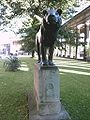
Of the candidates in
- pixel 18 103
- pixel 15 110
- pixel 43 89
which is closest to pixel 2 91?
pixel 18 103

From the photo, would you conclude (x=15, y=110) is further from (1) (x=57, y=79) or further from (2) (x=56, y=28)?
(2) (x=56, y=28)

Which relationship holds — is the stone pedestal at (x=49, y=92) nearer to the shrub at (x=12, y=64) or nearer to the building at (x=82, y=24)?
the shrub at (x=12, y=64)

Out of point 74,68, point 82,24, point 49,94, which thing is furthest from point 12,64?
point 82,24

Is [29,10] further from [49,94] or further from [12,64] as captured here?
[49,94]

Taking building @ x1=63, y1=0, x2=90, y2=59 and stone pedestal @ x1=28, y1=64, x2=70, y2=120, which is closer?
stone pedestal @ x1=28, y1=64, x2=70, y2=120

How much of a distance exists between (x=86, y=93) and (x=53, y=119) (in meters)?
4.29

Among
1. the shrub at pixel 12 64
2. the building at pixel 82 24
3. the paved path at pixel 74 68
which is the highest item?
the building at pixel 82 24

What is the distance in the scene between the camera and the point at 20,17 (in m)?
31.4

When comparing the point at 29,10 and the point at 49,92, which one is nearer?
the point at 49,92

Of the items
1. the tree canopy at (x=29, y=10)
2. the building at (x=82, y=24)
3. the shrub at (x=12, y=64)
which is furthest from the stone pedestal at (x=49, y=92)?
the building at (x=82, y=24)

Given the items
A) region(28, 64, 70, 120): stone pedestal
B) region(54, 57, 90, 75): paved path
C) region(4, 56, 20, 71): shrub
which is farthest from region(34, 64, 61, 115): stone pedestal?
region(4, 56, 20, 71): shrub

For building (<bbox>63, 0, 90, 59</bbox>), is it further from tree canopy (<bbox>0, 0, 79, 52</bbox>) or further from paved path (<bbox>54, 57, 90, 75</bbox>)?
paved path (<bbox>54, 57, 90, 75</bbox>)

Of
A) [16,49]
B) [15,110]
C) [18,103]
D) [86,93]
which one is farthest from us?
[16,49]

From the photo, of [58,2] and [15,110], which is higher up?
[58,2]
